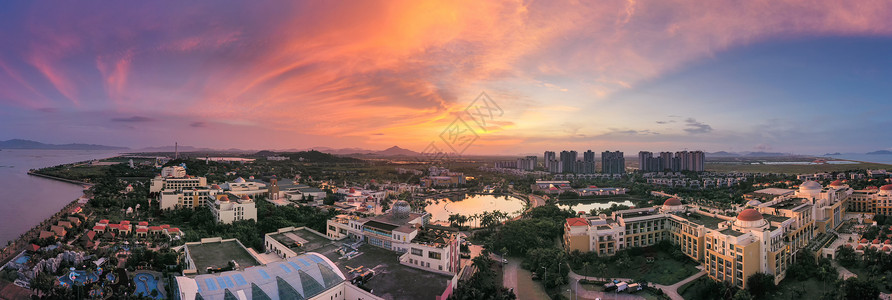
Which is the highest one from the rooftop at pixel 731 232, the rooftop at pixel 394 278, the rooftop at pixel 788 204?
the rooftop at pixel 788 204

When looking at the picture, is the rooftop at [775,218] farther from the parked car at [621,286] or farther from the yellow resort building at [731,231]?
the parked car at [621,286]

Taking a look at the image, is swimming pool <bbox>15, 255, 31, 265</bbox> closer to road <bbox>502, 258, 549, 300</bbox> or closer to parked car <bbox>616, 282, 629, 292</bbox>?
road <bbox>502, 258, 549, 300</bbox>

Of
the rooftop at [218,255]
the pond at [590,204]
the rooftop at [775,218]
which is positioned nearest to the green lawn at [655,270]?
the rooftop at [775,218]

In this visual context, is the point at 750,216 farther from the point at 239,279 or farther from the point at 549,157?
the point at 549,157

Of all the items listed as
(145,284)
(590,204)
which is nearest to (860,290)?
(145,284)

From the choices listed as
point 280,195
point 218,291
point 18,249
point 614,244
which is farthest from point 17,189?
point 614,244

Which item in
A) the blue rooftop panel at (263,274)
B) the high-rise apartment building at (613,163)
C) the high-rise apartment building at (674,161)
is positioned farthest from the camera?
the high-rise apartment building at (613,163)
